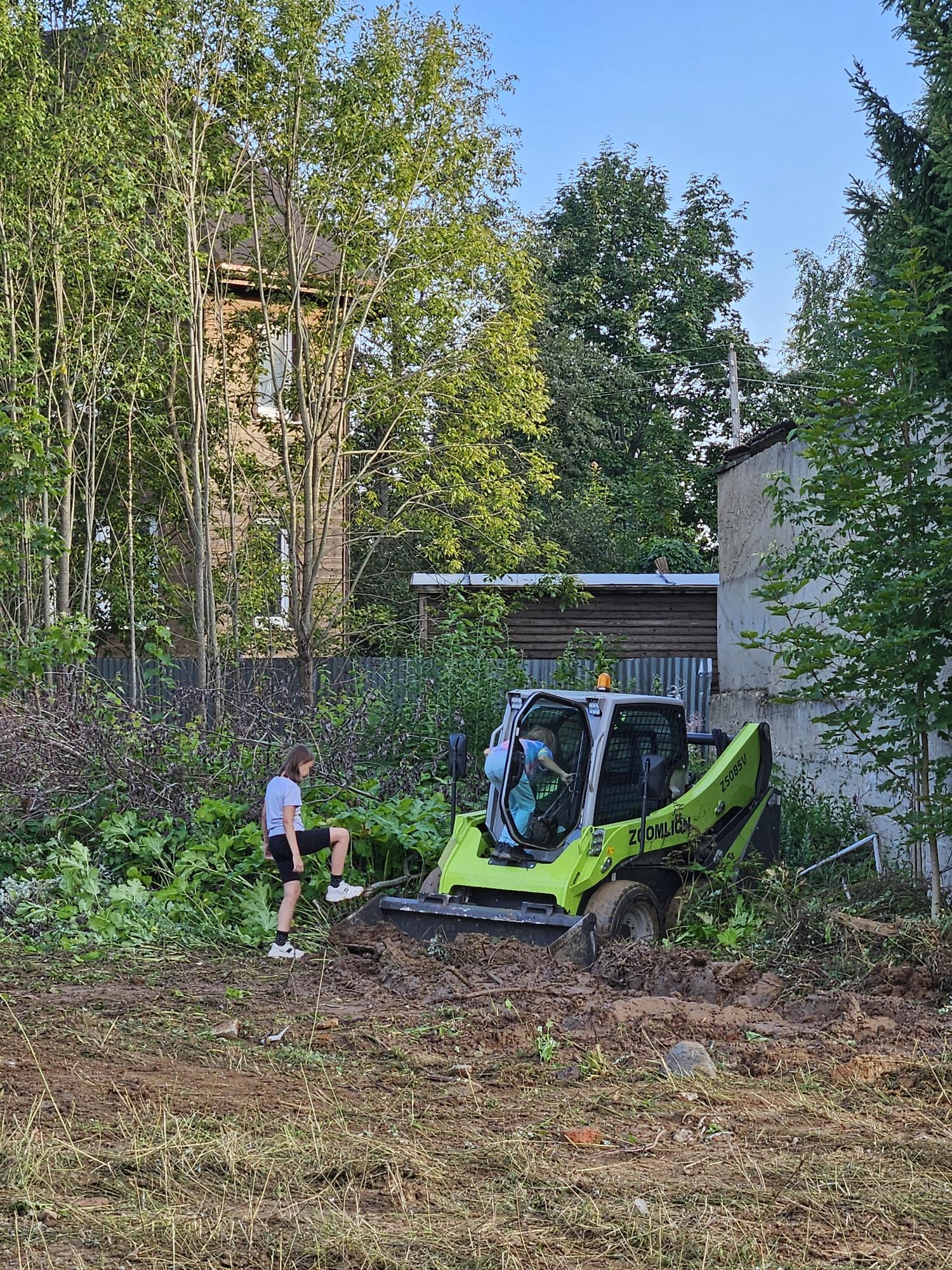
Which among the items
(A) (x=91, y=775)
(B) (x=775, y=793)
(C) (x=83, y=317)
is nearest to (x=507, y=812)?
(B) (x=775, y=793)

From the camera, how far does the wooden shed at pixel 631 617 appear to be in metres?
22.9

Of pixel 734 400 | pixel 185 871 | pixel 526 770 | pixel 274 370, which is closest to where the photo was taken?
pixel 526 770

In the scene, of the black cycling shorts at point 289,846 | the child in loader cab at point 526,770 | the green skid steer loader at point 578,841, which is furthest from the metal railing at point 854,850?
the black cycling shorts at point 289,846

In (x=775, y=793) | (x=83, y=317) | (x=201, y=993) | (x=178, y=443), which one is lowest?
(x=201, y=993)

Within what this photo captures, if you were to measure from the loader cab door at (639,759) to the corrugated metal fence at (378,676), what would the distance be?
3.10 meters

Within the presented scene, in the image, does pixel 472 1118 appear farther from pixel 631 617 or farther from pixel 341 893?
pixel 631 617

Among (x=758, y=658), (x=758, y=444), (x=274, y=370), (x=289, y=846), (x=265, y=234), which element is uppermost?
(x=265, y=234)

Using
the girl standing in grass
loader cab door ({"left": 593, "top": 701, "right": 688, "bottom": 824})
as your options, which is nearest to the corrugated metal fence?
loader cab door ({"left": 593, "top": 701, "right": 688, "bottom": 824})

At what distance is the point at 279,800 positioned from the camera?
9977 mm

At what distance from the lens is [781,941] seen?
920 cm

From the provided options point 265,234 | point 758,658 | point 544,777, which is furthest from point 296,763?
point 265,234

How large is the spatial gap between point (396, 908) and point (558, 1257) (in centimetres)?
539

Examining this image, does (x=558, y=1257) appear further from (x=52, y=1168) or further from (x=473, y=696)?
(x=473, y=696)

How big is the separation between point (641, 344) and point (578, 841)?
29.2 meters
